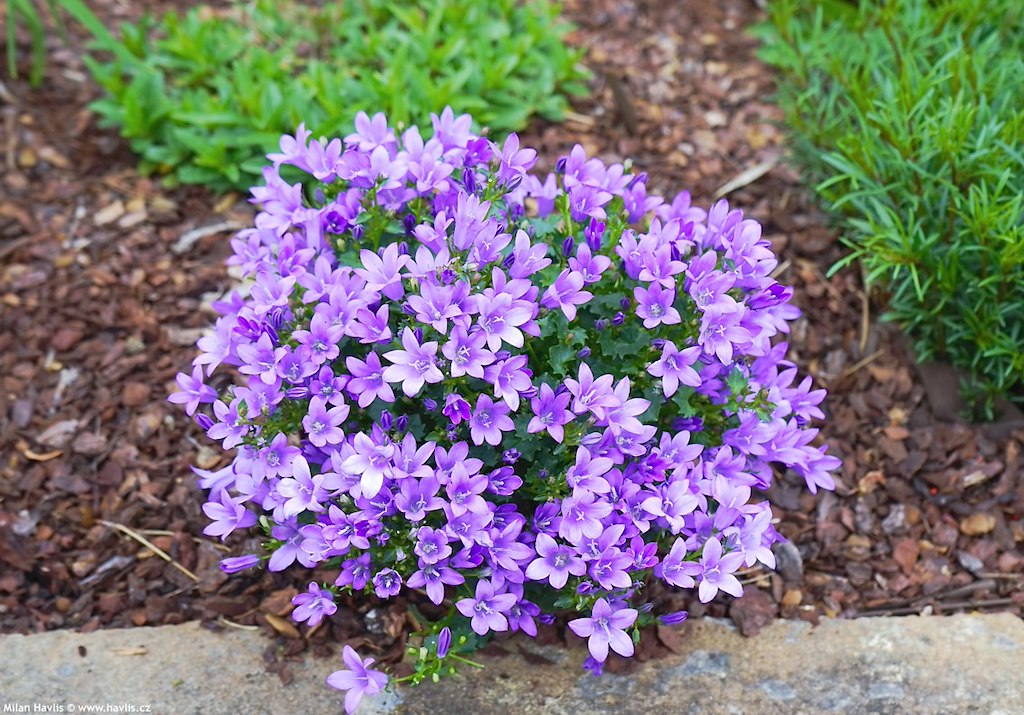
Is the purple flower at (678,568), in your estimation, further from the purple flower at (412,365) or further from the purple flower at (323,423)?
the purple flower at (323,423)

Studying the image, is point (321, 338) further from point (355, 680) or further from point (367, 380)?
point (355, 680)

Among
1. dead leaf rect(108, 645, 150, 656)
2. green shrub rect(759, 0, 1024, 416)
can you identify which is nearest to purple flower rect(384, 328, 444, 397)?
dead leaf rect(108, 645, 150, 656)

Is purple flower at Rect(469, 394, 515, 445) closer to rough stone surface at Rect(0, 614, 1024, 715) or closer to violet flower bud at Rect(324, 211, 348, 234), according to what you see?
violet flower bud at Rect(324, 211, 348, 234)

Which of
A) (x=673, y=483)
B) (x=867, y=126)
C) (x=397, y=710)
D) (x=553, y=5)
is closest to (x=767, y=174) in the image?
(x=867, y=126)

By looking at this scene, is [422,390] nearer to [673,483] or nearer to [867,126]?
[673,483]

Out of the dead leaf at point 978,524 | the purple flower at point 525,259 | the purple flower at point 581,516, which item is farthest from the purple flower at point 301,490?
the dead leaf at point 978,524

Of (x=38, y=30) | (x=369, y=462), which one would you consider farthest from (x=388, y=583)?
(x=38, y=30)
